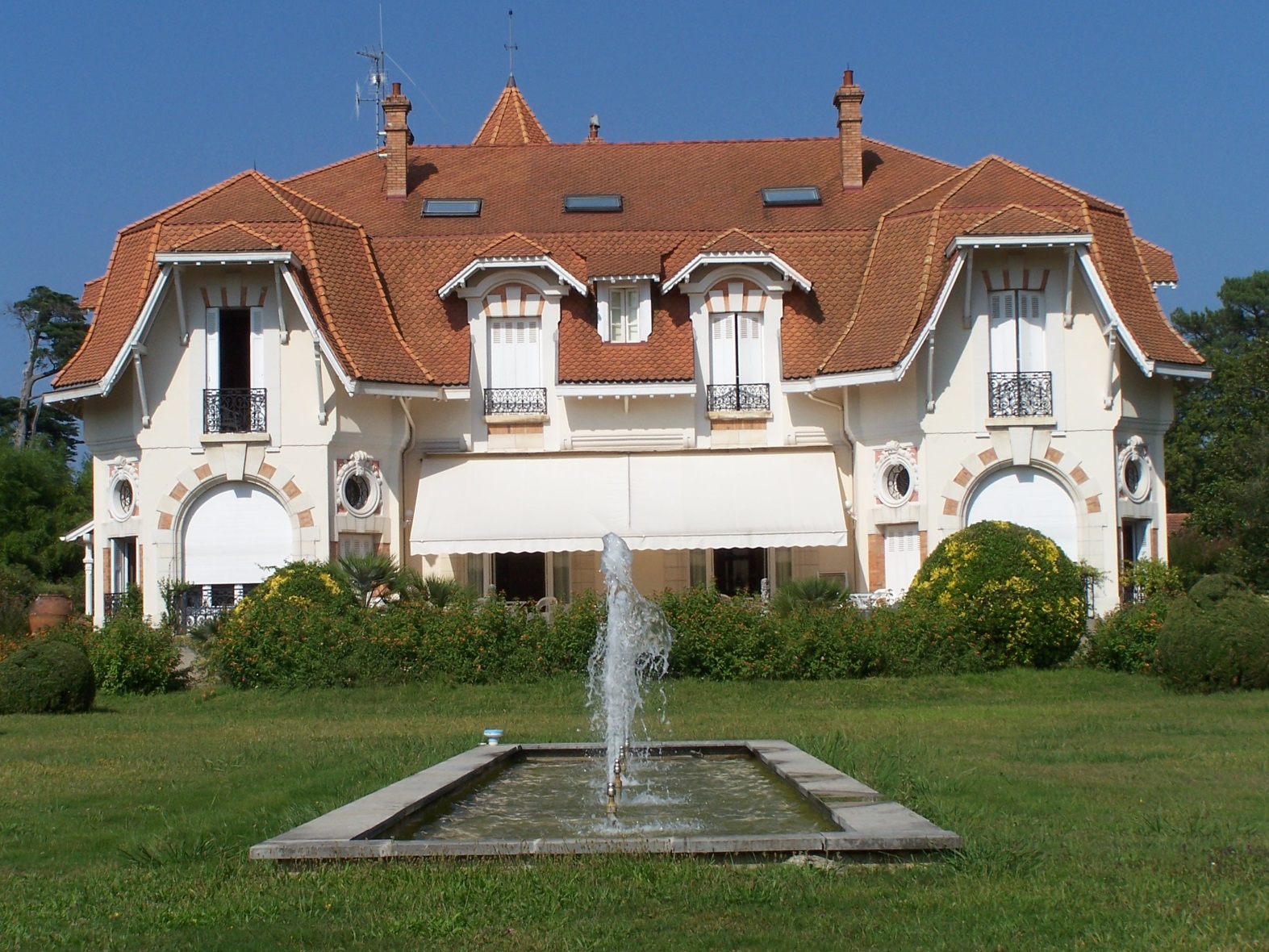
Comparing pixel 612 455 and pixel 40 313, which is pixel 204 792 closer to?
pixel 612 455

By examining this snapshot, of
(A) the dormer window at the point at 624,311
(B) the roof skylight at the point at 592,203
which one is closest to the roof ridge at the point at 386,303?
(A) the dormer window at the point at 624,311

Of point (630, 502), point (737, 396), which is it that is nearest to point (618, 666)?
point (630, 502)

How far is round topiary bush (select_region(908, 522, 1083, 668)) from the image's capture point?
2256 cm

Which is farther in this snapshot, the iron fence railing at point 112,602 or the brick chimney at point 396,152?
→ the brick chimney at point 396,152

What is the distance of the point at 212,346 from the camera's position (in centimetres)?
2661

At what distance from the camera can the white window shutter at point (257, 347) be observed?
87.2ft

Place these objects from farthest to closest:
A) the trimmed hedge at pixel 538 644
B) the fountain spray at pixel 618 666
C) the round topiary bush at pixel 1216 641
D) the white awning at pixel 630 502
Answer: the white awning at pixel 630 502 < the trimmed hedge at pixel 538 644 < the round topiary bush at pixel 1216 641 < the fountain spray at pixel 618 666

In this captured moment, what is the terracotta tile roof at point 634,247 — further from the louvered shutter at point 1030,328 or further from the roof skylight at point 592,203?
the louvered shutter at point 1030,328

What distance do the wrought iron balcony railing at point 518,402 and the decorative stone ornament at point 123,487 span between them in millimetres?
6151

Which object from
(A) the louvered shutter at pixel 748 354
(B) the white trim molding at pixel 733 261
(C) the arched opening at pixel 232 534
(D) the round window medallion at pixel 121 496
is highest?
(B) the white trim molding at pixel 733 261

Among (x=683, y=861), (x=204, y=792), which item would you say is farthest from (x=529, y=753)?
(x=683, y=861)

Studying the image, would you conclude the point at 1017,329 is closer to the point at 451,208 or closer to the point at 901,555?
the point at 901,555

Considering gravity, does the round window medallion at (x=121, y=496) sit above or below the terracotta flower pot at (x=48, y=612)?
above

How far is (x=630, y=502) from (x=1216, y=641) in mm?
10653
